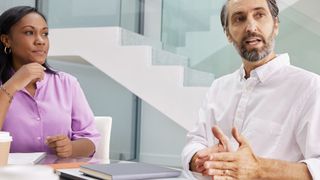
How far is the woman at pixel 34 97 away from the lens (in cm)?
146

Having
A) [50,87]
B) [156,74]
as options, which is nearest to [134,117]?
[156,74]

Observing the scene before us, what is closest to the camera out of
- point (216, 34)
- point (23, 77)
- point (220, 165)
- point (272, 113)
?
point (220, 165)

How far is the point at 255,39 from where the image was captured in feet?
4.48

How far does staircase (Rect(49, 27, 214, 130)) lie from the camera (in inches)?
123

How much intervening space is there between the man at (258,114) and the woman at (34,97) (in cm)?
48

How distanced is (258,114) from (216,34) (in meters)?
2.26

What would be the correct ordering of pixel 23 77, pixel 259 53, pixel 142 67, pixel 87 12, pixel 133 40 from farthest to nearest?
pixel 87 12
pixel 133 40
pixel 142 67
pixel 23 77
pixel 259 53

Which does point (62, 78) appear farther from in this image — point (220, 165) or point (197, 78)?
point (197, 78)

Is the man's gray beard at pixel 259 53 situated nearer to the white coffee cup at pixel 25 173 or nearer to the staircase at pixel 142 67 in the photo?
the white coffee cup at pixel 25 173

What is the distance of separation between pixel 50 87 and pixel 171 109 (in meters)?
1.63

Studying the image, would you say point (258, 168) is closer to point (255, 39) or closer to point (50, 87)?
point (255, 39)

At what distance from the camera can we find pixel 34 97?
61.5 inches

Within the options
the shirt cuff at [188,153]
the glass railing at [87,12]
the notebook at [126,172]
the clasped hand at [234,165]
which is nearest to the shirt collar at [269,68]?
the shirt cuff at [188,153]

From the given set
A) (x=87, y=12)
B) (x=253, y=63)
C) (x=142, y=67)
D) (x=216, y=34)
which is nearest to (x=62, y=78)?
(x=253, y=63)
